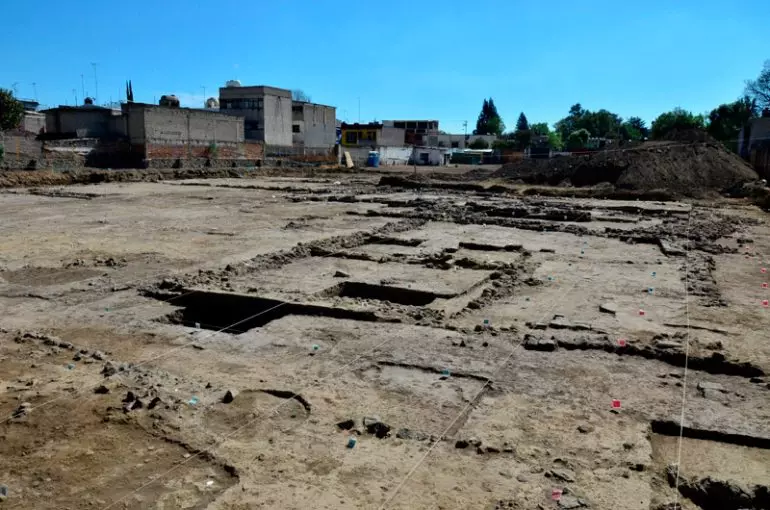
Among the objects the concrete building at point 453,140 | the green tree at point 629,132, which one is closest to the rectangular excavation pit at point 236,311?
the concrete building at point 453,140

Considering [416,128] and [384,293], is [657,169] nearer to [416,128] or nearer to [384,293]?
[384,293]

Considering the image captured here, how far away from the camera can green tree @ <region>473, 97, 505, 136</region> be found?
384 ft

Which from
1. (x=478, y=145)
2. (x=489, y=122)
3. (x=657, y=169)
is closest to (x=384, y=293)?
(x=657, y=169)

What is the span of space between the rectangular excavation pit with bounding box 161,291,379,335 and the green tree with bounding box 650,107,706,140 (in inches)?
2614

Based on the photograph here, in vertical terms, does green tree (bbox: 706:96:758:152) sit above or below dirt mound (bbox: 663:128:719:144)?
above

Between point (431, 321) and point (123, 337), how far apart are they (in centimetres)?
367

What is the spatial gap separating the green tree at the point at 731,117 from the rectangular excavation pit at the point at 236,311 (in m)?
60.6

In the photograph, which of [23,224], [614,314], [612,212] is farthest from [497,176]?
[614,314]

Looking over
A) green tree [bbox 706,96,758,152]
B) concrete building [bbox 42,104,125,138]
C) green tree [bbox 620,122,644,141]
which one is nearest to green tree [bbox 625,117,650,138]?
A: green tree [bbox 620,122,644,141]

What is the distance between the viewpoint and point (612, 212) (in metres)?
22.1

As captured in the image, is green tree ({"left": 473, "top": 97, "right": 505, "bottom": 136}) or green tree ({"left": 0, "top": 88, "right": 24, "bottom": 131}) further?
green tree ({"left": 473, "top": 97, "right": 505, "bottom": 136})

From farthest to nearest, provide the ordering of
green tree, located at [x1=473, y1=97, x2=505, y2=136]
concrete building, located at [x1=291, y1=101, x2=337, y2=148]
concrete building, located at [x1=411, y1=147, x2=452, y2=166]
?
1. green tree, located at [x1=473, y1=97, x2=505, y2=136]
2. concrete building, located at [x1=411, y1=147, x2=452, y2=166]
3. concrete building, located at [x1=291, y1=101, x2=337, y2=148]

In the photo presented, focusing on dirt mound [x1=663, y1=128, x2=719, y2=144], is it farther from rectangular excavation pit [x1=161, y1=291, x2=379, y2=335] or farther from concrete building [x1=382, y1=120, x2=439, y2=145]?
concrete building [x1=382, y1=120, x2=439, y2=145]

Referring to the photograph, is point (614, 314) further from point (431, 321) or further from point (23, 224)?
point (23, 224)
